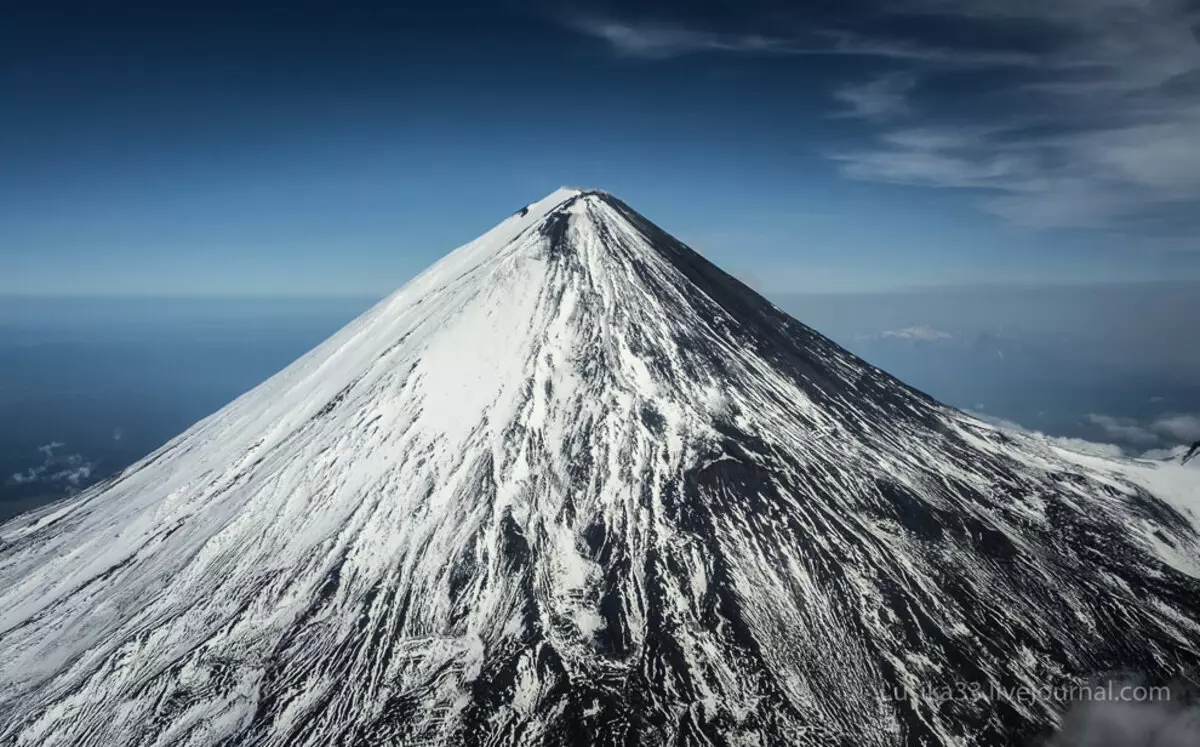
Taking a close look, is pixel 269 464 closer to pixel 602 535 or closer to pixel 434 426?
pixel 434 426

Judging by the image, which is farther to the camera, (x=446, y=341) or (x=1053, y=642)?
(x=446, y=341)

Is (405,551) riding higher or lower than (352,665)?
higher

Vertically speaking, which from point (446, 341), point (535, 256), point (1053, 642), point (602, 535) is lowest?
point (1053, 642)

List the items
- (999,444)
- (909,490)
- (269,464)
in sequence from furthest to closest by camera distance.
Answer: (999,444)
(269,464)
(909,490)

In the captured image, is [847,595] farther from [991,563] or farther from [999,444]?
[999,444]

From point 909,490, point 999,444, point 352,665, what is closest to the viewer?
point 352,665

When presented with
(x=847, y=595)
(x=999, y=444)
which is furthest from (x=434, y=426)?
(x=999, y=444)
